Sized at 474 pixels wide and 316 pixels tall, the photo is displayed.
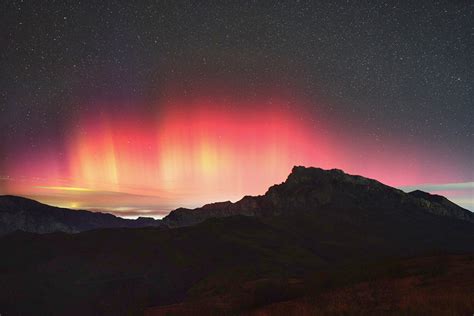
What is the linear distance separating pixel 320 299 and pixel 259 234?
462ft

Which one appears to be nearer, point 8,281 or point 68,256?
point 8,281

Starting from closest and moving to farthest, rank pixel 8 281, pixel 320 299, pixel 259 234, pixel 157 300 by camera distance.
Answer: pixel 320 299
pixel 157 300
pixel 8 281
pixel 259 234

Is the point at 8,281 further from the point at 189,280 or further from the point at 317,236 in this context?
the point at 317,236

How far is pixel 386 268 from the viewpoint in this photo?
24281mm

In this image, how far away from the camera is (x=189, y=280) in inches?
3068

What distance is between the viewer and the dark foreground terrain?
696 inches

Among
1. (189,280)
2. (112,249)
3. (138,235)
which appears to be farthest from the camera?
(138,235)

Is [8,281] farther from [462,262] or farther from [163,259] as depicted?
[462,262]

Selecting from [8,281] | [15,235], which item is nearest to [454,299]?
[8,281]

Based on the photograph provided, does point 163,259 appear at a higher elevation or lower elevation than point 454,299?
lower

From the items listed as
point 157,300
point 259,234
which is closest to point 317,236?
point 259,234

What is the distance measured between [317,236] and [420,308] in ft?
559

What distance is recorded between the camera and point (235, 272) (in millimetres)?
73438

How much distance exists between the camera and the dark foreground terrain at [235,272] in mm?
17672
